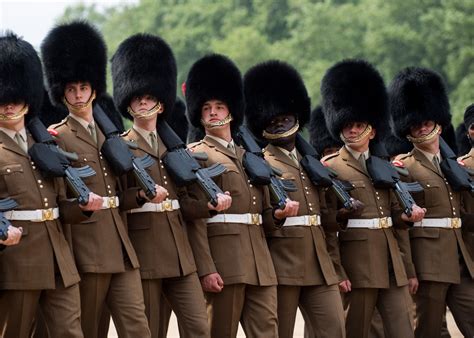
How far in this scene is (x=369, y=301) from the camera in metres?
9.55

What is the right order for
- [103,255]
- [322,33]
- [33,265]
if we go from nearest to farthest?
[33,265]
[103,255]
[322,33]

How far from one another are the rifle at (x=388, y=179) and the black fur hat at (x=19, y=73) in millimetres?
2655

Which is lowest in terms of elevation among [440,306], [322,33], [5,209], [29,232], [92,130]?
[440,306]

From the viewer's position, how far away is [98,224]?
26.3 feet

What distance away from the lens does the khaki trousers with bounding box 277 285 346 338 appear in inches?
356

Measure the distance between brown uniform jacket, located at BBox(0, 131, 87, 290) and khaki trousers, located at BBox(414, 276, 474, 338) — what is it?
10.3ft

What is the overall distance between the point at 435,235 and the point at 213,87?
203cm

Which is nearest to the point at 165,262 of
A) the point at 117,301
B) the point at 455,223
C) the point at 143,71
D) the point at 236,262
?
the point at 117,301

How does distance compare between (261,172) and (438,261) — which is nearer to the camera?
(261,172)

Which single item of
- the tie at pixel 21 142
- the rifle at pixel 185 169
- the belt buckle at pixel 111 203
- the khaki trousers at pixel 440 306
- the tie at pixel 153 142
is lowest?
the khaki trousers at pixel 440 306

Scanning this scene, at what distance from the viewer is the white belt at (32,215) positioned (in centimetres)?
→ 756

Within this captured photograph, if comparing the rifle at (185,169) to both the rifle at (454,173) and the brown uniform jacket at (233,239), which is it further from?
the rifle at (454,173)

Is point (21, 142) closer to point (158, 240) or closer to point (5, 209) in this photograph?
point (5, 209)

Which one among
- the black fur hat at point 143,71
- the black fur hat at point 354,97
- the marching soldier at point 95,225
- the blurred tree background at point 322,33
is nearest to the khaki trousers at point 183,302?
the marching soldier at point 95,225
